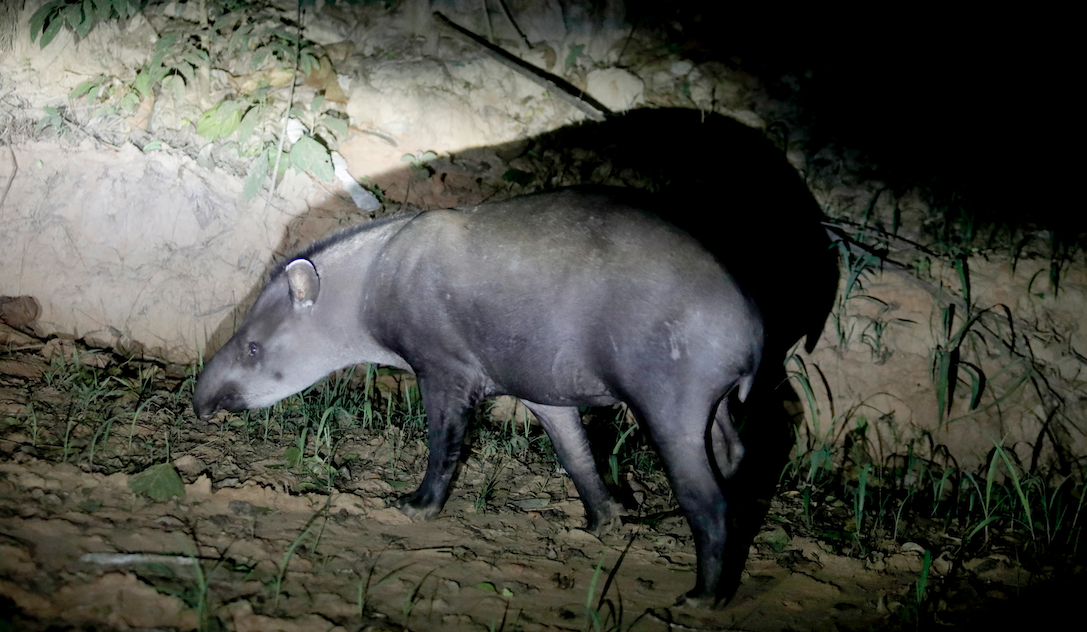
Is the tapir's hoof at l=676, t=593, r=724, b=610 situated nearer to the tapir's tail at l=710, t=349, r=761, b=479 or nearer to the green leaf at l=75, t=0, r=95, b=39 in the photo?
the tapir's tail at l=710, t=349, r=761, b=479

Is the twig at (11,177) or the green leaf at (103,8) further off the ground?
the green leaf at (103,8)

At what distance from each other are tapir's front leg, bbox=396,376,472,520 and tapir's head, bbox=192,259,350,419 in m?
0.63

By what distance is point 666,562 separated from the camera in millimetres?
3479

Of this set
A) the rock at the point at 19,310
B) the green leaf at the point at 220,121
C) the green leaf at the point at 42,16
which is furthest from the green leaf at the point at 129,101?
the rock at the point at 19,310

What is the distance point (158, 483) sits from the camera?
11.5 feet

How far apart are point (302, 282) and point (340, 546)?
129 cm

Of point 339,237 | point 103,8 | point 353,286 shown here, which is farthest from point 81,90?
point 353,286

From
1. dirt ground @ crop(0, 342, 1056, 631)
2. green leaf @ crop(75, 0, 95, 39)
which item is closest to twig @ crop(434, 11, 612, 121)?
green leaf @ crop(75, 0, 95, 39)

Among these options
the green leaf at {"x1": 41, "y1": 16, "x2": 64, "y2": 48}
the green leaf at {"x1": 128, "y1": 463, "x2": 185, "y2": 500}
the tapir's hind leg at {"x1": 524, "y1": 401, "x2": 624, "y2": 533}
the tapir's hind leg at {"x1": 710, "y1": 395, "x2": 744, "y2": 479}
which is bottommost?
the green leaf at {"x1": 128, "y1": 463, "x2": 185, "y2": 500}

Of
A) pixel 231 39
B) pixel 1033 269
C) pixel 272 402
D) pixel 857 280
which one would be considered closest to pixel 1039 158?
pixel 1033 269

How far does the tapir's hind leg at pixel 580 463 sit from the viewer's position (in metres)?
3.80

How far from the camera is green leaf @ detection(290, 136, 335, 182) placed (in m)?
5.30

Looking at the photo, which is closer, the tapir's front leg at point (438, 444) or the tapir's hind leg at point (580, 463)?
the tapir's front leg at point (438, 444)

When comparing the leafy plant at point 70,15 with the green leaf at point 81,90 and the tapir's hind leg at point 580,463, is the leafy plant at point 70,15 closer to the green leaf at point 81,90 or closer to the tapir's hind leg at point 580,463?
the green leaf at point 81,90
